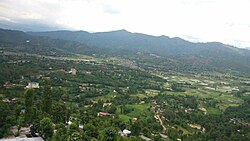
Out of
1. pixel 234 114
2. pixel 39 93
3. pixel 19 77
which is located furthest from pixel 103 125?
pixel 19 77

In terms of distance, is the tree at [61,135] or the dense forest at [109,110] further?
the dense forest at [109,110]

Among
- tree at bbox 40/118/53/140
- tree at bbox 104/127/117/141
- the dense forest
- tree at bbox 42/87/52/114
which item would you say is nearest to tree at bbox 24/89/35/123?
the dense forest

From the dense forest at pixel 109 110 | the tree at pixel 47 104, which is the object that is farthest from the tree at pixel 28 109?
the tree at pixel 47 104

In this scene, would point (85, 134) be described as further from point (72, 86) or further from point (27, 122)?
point (72, 86)

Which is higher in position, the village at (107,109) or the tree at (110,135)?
the tree at (110,135)

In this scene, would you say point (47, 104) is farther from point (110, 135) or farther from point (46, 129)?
point (110, 135)

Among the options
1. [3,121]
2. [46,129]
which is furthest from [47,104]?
[46,129]

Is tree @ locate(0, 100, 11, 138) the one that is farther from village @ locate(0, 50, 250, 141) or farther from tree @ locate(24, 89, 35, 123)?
tree @ locate(24, 89, 35, 123)

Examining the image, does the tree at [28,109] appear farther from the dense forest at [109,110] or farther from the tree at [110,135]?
the tree at [110,135]

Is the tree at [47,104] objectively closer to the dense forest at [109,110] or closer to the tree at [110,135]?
the dense forest at [109,110]

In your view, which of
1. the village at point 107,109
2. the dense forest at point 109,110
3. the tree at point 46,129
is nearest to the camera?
the tree at point 46,129

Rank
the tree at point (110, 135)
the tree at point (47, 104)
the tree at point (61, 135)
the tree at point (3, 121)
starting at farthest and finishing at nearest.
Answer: the tree at point (47, 104)
the tree at point (3, 121)
the tree at point (110, 135)
the tree at point (61, 135)
